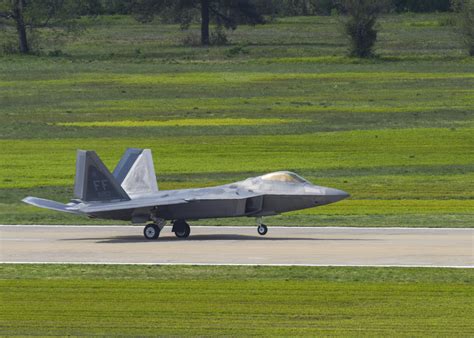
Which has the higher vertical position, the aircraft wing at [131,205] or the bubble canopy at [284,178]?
the bubble canopy at [284,178]

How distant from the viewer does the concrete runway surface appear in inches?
1324

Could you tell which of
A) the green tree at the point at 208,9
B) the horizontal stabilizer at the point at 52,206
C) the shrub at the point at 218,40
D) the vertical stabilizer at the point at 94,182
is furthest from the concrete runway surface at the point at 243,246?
the green tree at the point at 208,9

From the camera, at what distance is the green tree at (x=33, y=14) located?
121562 mm

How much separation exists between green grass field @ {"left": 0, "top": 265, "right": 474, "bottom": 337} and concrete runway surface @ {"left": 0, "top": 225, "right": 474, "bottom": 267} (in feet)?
4.47

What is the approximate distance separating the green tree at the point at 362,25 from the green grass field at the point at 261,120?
2.19 m

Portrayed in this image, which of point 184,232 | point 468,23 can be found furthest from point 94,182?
point 468,23

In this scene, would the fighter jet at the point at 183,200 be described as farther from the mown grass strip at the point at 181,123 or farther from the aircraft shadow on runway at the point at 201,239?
the mown grass strip at the point at 181,123

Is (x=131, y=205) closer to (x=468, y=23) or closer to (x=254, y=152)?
(x=254, y=152)

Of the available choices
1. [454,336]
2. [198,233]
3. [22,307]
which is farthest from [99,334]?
[198,233]

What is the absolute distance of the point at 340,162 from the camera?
58844mm

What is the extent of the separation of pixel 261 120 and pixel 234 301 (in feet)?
153

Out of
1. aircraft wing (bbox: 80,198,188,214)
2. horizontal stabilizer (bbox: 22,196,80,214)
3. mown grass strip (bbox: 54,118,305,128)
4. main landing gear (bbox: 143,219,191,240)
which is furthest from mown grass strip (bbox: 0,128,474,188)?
main landing gear (bbox: 143,219,191,240)

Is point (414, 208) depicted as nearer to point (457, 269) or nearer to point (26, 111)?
point (457, 269)

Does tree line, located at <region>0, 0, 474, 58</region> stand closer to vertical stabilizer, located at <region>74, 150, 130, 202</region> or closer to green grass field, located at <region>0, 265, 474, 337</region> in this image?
vertical stabilizer, located at <region>74, 150, 130, 202</region>
